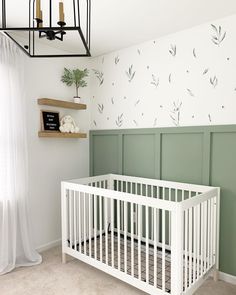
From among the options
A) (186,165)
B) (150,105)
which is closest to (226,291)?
(186,165)

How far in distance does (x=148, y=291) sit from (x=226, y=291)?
74cm

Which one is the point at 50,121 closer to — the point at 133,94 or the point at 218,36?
the point at 133,94

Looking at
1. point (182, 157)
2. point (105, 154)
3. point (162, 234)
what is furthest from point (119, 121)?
point (162, 234)

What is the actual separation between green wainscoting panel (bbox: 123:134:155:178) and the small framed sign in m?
0.85

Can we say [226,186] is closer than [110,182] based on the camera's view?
Yes

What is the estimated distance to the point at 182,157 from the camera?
2.67m

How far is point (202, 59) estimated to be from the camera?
2.51 meters

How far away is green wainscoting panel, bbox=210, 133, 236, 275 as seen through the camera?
2.35m

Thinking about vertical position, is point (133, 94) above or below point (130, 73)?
below

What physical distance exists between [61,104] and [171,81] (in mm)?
1297

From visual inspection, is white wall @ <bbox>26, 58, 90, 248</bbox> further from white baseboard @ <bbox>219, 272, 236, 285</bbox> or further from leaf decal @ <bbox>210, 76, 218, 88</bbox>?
white baseboard @ <bbox>219, 272, 236, 285</bbox>

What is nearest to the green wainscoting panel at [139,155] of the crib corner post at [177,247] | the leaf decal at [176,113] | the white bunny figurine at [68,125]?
the leaf decal at [176,113]

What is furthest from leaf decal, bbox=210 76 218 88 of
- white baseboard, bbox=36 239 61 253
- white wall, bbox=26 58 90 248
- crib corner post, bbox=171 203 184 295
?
white baseboard, bbox=36 239 61 253

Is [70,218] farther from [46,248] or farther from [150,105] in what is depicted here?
[150,105]
